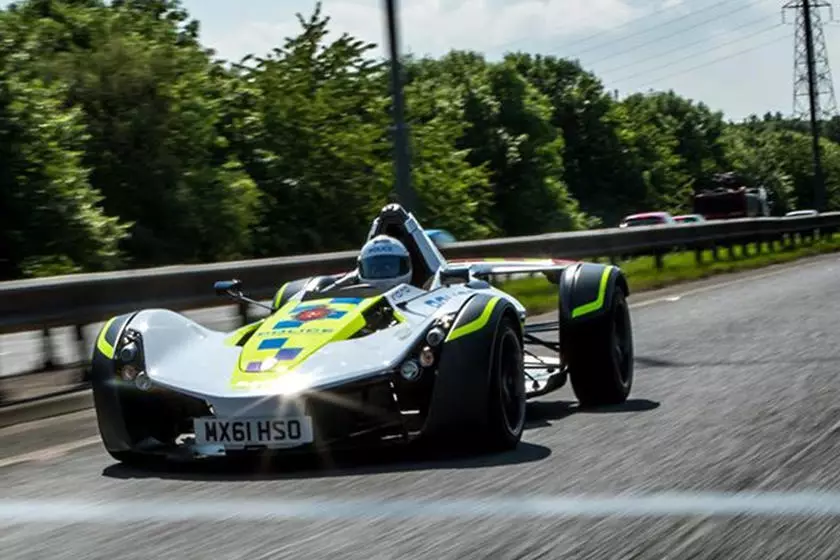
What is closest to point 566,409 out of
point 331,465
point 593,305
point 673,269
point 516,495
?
point 593,305

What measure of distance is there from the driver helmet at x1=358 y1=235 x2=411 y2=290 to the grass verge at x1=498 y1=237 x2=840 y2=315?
29.2ft

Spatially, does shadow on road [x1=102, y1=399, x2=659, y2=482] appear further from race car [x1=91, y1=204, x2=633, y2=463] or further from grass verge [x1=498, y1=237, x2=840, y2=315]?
grass verge [x1=498, y1=237, x2=840, y2=315]

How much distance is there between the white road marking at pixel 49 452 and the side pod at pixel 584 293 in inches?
102

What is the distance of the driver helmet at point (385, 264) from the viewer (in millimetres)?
8602

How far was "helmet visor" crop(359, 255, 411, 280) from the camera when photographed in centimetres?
860

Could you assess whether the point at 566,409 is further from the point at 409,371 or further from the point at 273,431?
the point at 273,431

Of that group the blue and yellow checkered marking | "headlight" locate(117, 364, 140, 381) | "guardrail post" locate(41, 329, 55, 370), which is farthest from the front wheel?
"guardrail post" locate(41, 329, 55, 370)

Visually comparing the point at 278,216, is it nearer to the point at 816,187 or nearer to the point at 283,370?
the point at 816,187

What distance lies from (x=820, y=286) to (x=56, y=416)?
44.2 ft

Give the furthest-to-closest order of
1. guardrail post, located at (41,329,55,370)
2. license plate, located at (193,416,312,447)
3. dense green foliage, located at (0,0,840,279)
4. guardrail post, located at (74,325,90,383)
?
dense green foliage, located at (0,0,840,279), guardrail post, located at (74,325,90,383), guardrail post, located at (41,329,55,370), license plate, located at (193,416,312,447)

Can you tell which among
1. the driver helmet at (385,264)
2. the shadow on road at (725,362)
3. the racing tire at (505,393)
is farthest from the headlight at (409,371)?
the shadow on road at (725,362)

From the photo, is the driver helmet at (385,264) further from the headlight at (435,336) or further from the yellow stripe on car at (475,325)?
the headlight at (435,336)

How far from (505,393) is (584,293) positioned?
5.76 ft

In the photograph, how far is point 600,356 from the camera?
9.30 metres
